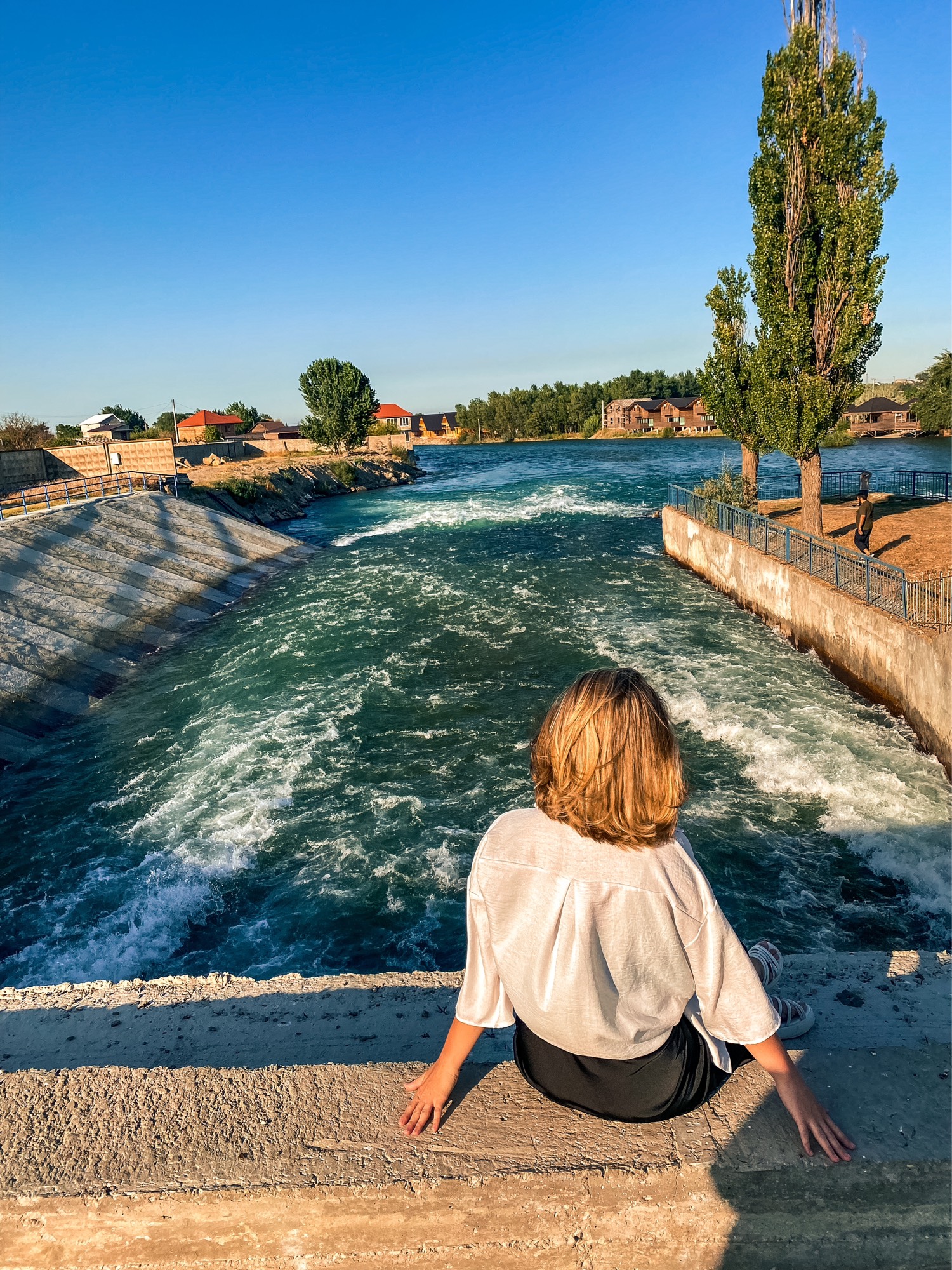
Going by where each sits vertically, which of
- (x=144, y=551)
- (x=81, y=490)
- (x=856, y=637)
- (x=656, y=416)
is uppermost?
(x=656, y=416)

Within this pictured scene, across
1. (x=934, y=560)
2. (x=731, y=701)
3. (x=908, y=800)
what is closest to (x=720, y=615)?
(x=934, y=560)

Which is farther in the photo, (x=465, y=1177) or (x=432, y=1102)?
(x=432, y=1102)

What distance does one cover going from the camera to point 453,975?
4871mm

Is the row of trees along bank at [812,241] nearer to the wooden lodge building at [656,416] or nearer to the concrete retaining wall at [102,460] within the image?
the concrete retaining wall at [102,460]

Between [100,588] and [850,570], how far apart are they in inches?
763

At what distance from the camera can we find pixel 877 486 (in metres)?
36.0

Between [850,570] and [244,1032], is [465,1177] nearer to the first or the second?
[244,1032]

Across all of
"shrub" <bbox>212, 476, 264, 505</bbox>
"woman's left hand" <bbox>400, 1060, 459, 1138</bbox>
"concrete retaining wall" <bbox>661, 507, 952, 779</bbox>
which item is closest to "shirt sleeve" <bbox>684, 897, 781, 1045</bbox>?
"woman's left hand" <bbox>400, 1060, 459, 1138</bbox>

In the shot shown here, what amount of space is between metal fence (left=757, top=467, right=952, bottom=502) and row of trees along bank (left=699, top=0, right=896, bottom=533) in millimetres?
3538

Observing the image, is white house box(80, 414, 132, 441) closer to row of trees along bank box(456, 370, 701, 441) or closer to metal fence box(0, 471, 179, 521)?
metal fence box(0, 471, 179, 521)

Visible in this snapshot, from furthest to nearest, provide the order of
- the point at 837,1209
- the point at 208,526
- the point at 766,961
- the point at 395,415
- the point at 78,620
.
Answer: the point at 395,415, the point at 208,526, the point at 78,620, the point at 766,961, the point at 837,1209

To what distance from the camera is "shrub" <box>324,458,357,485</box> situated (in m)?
63.8

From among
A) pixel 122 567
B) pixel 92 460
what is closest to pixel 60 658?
pixel 122 567

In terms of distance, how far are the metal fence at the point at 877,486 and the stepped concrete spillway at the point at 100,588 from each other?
65.7ft
